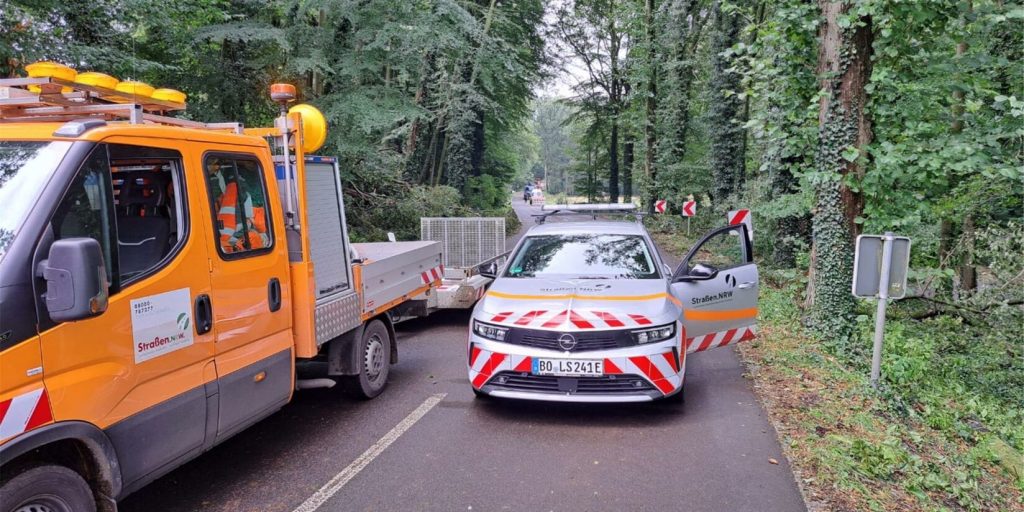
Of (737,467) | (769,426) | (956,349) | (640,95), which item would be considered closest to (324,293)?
(737,467)

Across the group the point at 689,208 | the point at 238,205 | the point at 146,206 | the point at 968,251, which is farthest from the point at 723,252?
the point at 146,206

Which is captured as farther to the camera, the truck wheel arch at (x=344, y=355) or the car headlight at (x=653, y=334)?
the truck wheel arch at (x=344, y=355)

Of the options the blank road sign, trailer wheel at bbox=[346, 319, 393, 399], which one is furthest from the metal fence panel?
the blank road sign

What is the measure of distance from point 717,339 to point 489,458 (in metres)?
3.08

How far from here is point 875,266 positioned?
599cm

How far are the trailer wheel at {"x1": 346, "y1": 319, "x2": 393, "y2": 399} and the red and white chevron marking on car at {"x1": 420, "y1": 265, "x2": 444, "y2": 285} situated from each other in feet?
4.38

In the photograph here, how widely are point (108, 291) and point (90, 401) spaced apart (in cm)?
54

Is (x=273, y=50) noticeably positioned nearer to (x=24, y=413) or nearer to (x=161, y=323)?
(x=161, y=323)

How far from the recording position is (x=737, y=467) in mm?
4539

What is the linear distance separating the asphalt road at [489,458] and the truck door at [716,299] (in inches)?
23.2

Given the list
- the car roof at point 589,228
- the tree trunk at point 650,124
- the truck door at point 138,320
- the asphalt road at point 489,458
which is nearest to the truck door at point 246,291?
the truck door at point 138,320

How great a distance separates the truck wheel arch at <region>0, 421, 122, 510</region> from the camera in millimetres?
Answer: 2738

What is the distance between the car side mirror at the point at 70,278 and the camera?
8.70ft

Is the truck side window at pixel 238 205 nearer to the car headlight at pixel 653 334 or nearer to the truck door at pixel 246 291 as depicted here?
the truck door at pixel 246 291
